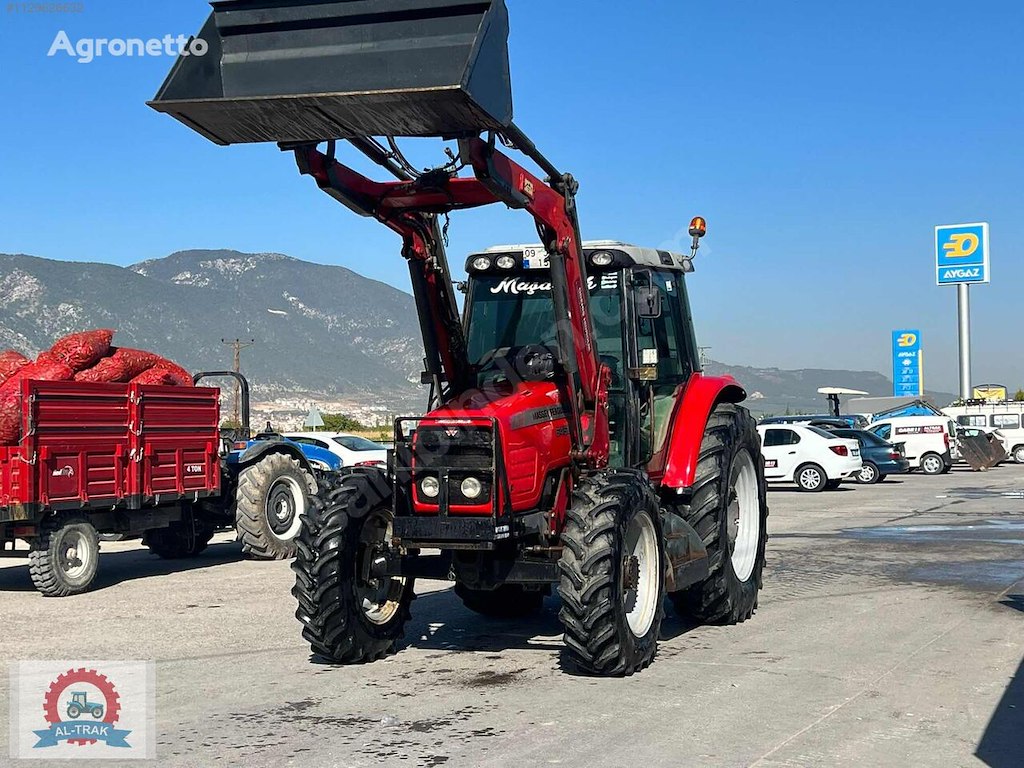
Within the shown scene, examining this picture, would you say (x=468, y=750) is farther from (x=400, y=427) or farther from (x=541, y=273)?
(x=541, y=273)

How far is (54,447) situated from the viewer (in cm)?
1192

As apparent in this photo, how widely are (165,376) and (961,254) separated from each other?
47709 mm

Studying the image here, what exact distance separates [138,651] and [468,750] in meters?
3.94

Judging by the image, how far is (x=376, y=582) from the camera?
8.47m

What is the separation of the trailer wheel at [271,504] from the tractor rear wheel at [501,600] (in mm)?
5172

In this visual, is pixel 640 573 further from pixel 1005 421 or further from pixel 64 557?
pixel 1005 421

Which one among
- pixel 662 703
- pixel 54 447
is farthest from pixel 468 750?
pixel 54 447

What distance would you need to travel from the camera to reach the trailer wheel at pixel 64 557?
1191 centimetres

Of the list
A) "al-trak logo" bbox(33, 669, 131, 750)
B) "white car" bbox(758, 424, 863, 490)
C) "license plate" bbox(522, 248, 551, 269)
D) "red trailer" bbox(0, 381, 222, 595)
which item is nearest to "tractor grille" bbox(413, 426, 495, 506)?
"license plate" bbox(522, 248, 551, 269)

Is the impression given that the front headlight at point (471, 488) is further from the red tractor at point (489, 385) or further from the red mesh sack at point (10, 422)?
the red mesh sack at point (10, 422)

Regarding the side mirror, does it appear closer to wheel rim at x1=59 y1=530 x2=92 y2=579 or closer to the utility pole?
wheel rim at x1=59 y1=530 x2=92 y2=579

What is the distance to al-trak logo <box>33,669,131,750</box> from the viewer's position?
21.5 ft

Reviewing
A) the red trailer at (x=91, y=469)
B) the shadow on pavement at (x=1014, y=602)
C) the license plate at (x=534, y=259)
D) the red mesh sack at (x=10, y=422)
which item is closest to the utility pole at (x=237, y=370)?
the red trailer at (x=91, y=469)

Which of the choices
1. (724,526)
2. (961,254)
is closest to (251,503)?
(724,526)
